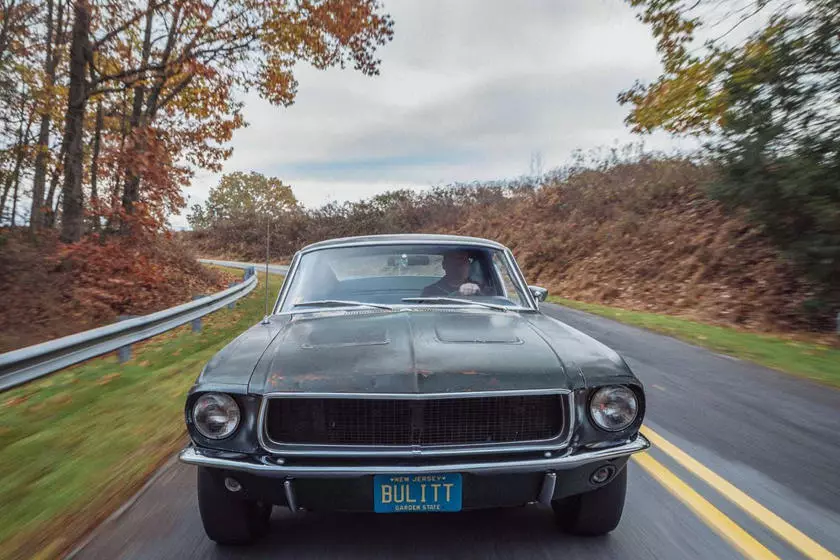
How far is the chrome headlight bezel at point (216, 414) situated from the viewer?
8.56 feet

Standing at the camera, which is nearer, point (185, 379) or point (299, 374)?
point (299, 374)

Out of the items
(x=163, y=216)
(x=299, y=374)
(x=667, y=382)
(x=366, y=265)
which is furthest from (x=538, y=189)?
(x=299, y=374)

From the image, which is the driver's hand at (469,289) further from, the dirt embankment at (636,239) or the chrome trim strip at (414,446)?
the dirt embankment at (636,239)

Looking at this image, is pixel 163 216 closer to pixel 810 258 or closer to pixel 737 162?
pixel 737 162

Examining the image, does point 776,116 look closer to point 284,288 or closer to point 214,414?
point 284,288

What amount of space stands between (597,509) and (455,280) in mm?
1933

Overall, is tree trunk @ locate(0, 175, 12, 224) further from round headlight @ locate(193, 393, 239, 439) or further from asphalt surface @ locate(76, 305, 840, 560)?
round headlight @ locate(193, 393, 239, 439)

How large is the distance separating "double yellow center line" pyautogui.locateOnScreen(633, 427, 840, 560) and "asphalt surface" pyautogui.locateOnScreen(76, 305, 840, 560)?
1.1 inches

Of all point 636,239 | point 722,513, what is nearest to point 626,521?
point 722,513

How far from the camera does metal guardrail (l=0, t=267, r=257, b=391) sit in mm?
4586

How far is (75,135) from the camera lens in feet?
45.1

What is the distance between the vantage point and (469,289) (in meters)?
4.25

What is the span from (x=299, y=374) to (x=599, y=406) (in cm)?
128

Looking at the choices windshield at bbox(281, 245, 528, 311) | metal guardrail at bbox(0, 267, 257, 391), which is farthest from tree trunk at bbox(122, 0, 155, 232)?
windshield at bbox(281, 245, 528, 311)
